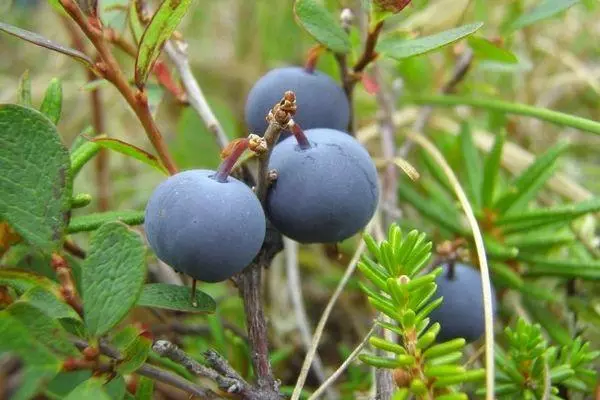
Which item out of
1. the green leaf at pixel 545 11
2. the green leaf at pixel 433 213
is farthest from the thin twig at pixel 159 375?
the green leaf at pixel 545 11

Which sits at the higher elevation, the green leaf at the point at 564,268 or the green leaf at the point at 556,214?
the green leaf at the point at 556,214

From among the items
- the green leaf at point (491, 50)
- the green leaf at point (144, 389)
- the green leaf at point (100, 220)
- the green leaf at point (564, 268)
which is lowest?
the green leaf at point (144, 389)

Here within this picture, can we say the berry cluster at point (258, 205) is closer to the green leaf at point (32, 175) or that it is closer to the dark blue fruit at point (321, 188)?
the dark blue fruit at point (321, 188)

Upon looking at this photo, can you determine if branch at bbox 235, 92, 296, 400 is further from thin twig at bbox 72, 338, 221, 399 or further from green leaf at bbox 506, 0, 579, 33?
green leaf at bbox 506, 0, 579, 33

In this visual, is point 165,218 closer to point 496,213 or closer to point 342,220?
point 342,220

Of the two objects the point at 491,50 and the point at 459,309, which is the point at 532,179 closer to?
the point at 491,50

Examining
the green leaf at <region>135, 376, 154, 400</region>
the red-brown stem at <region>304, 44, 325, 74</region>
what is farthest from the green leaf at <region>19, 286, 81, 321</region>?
the red-brown stem at <region>304, 44, 325, 74</region>

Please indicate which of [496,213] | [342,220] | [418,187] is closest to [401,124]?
[418,187]

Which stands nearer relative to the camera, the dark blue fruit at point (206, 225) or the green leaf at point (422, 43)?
→ the dark blue fruit at point (206, 225)
